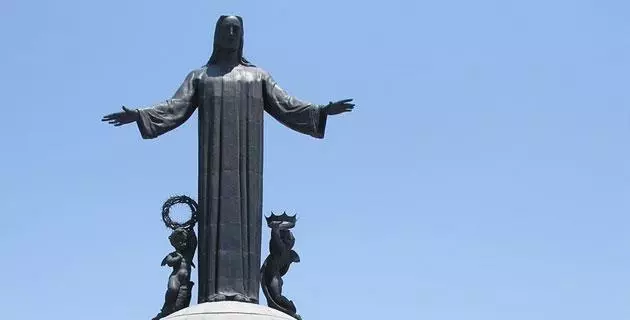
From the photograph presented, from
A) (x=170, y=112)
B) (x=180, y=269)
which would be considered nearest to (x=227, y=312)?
(x=180, y=269)

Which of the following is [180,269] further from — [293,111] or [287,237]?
[293,111]

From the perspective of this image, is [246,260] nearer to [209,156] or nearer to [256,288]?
[256,288]

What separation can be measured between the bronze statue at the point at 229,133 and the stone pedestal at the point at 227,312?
72 cm

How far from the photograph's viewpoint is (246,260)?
66.5 feet

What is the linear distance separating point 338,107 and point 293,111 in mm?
817

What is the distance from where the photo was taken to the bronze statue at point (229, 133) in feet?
66.2

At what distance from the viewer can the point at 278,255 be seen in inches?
808

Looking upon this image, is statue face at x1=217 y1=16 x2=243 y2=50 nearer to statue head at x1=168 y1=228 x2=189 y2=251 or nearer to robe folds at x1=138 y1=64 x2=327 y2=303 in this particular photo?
robe folds at x1=138 y1=64 x2=327 y2=303

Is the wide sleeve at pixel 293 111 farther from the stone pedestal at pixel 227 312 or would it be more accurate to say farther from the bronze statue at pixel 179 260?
the stone pedestal at pixel 227 312

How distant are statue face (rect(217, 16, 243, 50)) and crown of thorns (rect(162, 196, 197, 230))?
8.48 ft

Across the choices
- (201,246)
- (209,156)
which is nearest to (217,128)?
(209,156)

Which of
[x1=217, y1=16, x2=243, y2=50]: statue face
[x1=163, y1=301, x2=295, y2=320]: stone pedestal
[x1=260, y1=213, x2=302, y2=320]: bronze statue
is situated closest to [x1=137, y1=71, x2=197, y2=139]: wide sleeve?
[x1=217, y1=16, x2=243, y2=50]: statue face

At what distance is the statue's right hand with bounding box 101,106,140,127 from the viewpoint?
66.9 ft

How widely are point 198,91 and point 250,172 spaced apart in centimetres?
164
